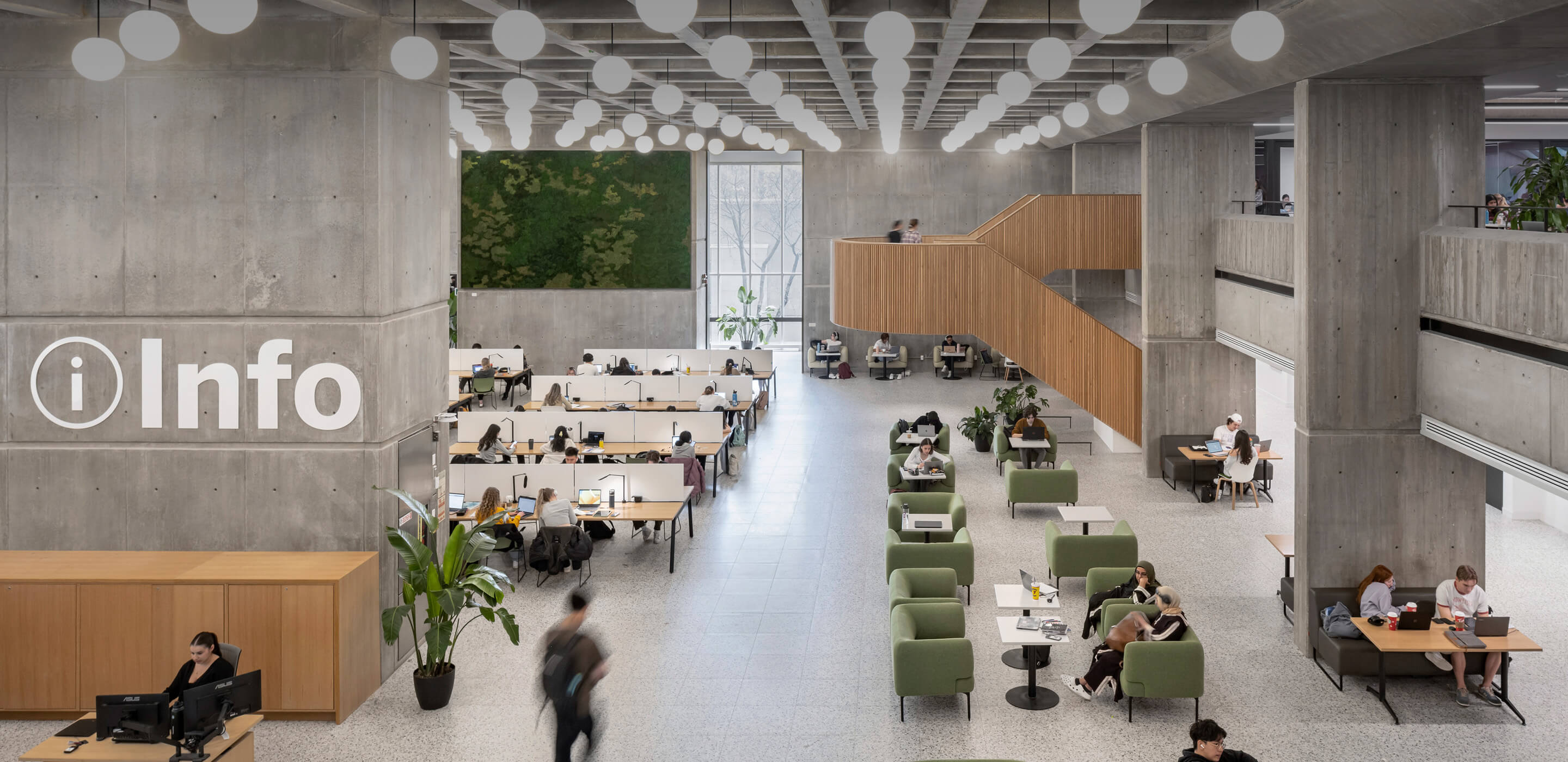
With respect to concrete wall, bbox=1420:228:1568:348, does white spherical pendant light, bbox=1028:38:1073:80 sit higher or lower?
higher

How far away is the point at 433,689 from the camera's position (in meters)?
8.91

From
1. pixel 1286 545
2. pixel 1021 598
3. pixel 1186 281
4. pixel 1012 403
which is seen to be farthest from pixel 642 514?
pixel 1186 281

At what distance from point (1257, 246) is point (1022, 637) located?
7.79m

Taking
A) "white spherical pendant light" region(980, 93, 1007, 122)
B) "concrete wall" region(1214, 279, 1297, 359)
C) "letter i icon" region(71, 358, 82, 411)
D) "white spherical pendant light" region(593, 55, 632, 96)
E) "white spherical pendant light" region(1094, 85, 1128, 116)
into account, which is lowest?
"letter i icon" region(71, 358, 82, 411)

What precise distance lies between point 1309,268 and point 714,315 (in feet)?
82.6

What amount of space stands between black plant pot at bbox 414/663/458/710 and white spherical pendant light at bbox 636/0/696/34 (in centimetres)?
542

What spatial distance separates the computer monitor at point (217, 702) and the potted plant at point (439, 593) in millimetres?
1496

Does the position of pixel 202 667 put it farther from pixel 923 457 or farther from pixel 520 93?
pixel 923 457

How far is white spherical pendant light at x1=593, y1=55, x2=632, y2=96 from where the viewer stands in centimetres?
805

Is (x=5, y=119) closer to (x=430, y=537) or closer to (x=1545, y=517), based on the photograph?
(x=430, y=537)

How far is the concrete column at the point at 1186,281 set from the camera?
654 inches

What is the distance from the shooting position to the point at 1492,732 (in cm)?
857

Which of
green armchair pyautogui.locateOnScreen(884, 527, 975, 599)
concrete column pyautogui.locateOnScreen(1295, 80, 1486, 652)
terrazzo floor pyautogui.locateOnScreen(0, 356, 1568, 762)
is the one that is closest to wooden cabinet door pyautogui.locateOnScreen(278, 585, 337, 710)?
terrazzo floor pyautogui.locateOnScreen(0, 356, 1568, 762)

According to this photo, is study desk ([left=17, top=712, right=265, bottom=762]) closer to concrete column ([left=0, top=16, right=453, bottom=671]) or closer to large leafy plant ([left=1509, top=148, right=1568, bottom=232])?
concrete column ([left=0, top=16, right=453, bottom=671])
